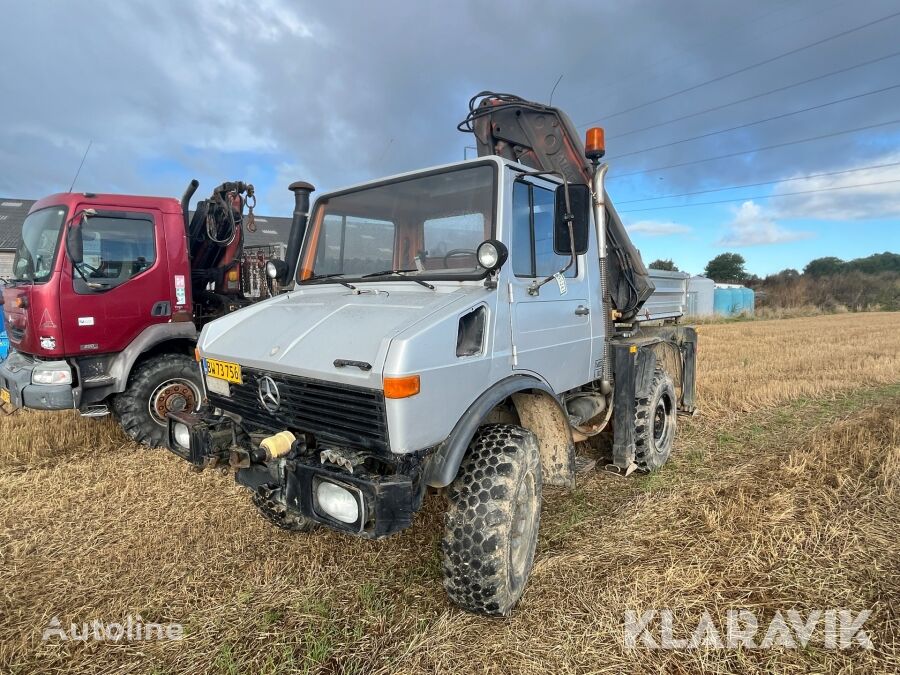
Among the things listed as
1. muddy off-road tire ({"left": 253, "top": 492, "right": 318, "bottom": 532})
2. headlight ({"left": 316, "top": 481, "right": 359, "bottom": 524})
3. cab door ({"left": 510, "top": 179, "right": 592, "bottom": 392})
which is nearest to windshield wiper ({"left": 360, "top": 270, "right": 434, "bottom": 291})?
cab door ({"left": 510, "top": 179, "right": 592, "bottom": 392})

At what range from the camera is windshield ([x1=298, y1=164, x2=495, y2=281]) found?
286 centimetres

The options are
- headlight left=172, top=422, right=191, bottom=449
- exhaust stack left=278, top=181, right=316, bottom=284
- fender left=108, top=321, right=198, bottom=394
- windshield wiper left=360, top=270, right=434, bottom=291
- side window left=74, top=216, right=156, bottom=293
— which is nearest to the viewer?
windshield wiper left=360, top=270, right=434, bottom=291

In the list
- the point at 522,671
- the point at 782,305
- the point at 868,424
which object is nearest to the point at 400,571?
the point at 522,671

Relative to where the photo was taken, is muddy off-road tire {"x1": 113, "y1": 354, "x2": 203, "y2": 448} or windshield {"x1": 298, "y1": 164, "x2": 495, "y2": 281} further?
muddy off-road tire {"x1": 113, "y1": 354, "x2": 203, "y2": 448}

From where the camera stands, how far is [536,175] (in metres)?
2.98

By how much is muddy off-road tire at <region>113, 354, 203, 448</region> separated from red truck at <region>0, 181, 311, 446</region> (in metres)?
Answer: 0.01

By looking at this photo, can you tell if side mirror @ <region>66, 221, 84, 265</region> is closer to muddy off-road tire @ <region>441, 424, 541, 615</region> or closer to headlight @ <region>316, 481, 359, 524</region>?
headlight @ <region>316, 481, 359, 524</region>

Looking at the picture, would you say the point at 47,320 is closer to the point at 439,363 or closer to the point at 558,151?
the point at 439,363

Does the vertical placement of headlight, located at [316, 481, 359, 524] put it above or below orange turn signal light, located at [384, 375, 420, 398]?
below

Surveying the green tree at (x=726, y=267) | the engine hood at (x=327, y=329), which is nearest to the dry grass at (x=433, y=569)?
the engine hood at (x=327, y=329)

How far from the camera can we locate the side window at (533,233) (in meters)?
2.90

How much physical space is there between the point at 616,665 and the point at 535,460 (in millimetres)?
960

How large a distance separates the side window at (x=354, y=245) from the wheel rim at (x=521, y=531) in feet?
5.05

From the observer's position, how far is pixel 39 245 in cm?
501
